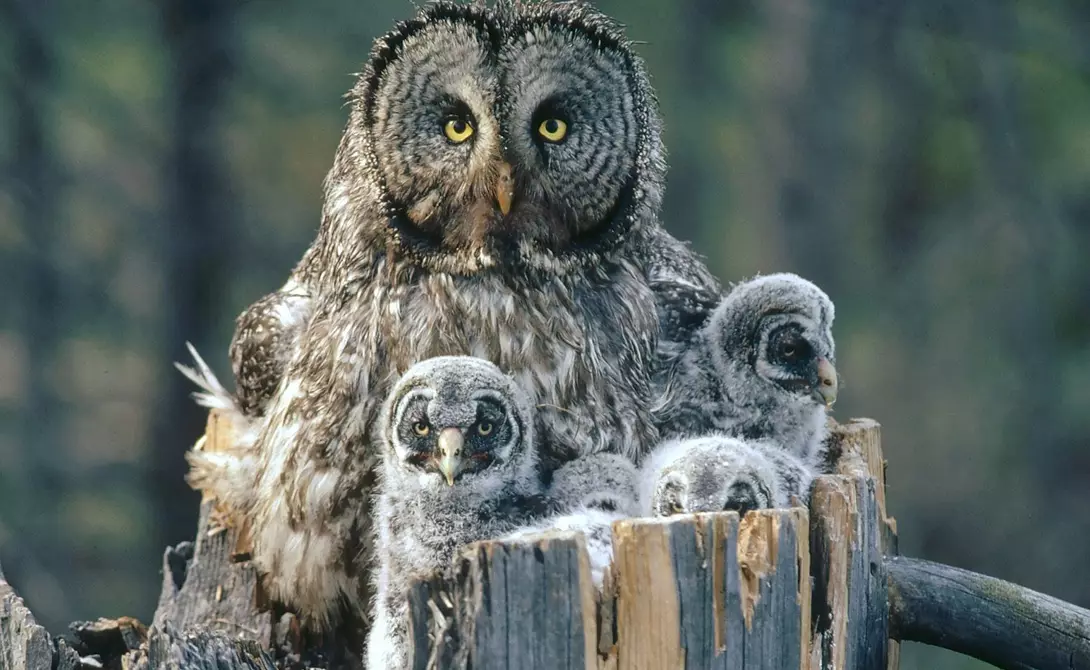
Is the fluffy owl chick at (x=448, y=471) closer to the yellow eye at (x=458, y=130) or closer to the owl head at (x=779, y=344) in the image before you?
the yellow eye at (x=458, y=130)

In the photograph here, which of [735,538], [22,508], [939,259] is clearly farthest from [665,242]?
[22,508]

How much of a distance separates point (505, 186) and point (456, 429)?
556mm

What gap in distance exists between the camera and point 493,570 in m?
2.11

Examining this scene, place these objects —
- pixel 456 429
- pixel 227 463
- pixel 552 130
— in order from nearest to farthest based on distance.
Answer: pixel 456 429 < pixel 552 130 < pixel 227 463

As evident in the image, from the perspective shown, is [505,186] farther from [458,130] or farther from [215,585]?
[215,585]

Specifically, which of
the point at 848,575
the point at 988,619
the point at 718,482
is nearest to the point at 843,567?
the point at 848,575

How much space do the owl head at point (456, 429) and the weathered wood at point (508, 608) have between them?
517 millimetres

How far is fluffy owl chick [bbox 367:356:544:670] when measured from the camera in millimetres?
2674

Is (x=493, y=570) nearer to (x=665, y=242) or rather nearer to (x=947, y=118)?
(x=665, y=242)

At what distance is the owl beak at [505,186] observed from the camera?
2857 millimetres

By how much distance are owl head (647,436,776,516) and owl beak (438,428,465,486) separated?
40 centimetres

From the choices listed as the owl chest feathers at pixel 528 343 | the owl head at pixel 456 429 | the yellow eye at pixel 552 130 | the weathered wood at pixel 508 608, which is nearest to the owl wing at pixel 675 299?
the owl chest feathers at pixel 528 343

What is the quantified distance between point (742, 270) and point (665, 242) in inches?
188

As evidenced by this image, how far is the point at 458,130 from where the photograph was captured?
2.98 m
